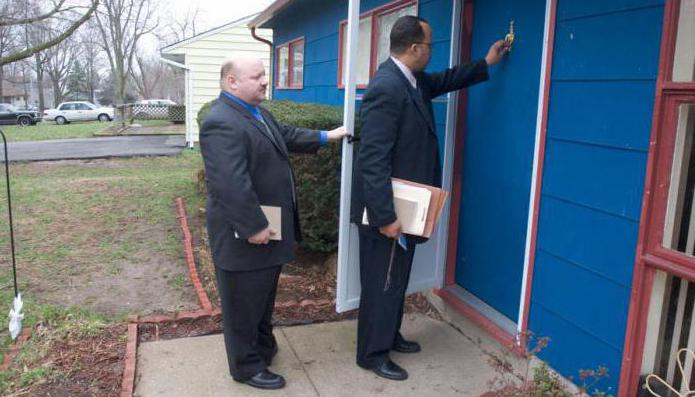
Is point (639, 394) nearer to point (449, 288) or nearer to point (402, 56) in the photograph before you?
point (449, 288)

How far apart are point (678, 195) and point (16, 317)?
3962 millimetres

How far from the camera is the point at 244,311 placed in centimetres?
317

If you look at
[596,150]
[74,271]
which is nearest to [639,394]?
[596,150]

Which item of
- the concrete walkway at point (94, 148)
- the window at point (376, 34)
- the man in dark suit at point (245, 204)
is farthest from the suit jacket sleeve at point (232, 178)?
the concrete walkway at point (94, 148)

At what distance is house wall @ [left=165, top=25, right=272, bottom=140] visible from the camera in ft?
55.0

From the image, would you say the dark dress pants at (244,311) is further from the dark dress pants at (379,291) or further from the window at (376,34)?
the window at (376,34)

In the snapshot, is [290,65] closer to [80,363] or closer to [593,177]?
[80,363]

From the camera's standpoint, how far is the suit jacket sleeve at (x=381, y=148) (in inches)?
120

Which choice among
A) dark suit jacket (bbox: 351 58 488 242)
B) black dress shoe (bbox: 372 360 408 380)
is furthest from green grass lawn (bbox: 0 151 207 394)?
dark suit jacket (bbox: 351 58 488 242)

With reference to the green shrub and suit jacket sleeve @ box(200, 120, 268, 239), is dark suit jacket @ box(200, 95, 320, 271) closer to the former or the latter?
suit jacket sleeve @ box(200, 120, 268, 239)

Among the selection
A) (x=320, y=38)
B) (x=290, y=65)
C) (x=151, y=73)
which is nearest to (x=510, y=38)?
(x=320, y=38)

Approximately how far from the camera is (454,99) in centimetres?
394

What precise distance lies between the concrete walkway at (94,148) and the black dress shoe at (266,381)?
41.7 feet

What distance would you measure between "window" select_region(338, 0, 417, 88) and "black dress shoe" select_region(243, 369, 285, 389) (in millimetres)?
3400
